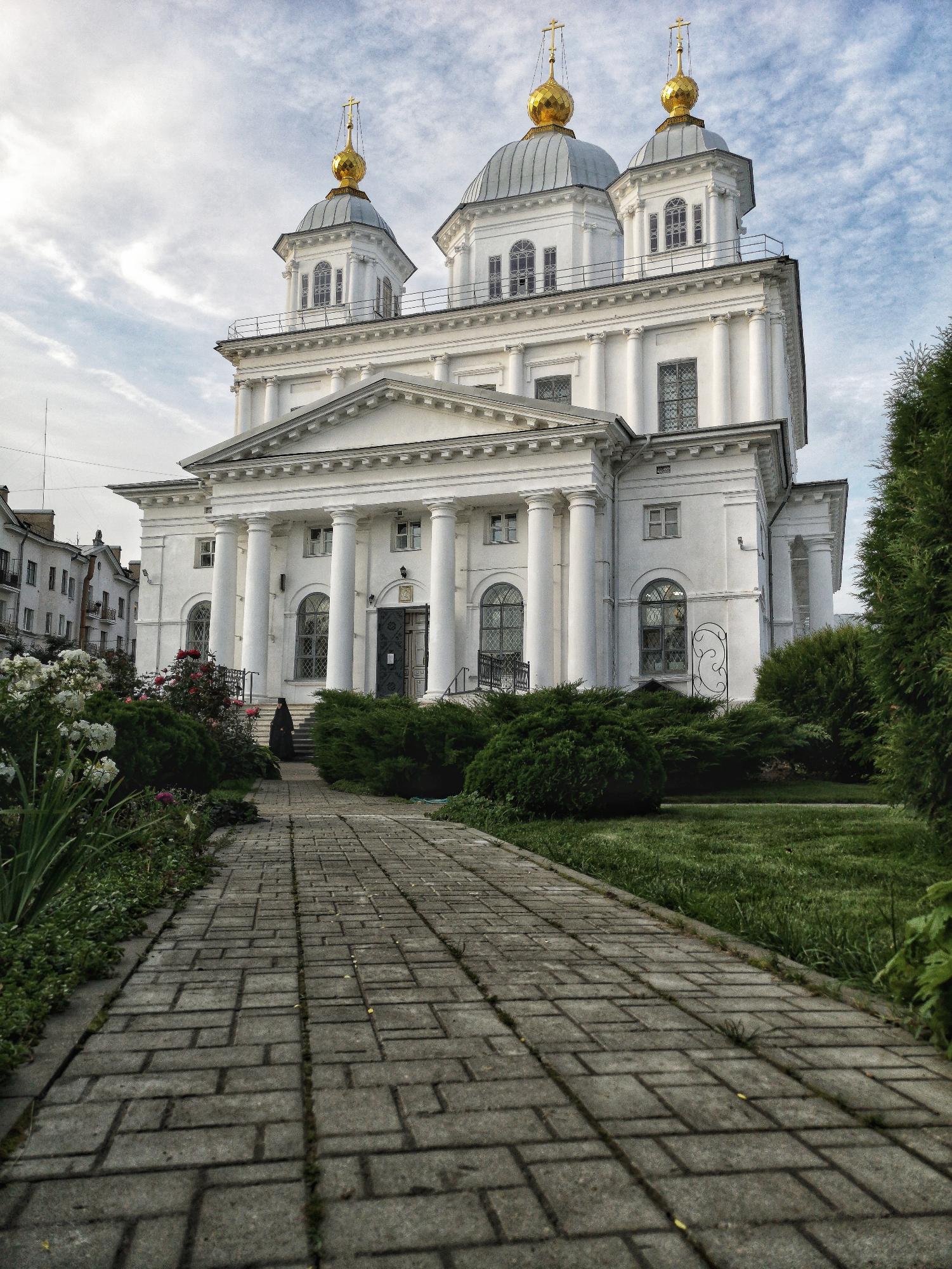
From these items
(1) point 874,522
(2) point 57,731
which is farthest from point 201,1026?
(1) point 874,522

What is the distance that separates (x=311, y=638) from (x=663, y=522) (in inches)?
445

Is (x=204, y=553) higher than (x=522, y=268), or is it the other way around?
(x=522, y=268)

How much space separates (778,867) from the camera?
7.14 m

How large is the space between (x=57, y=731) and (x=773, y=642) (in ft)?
89.9

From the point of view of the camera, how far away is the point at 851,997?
3816mm

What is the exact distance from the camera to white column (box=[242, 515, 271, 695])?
2844cm

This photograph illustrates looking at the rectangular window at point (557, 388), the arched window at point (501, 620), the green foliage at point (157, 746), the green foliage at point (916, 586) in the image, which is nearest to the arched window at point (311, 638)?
the arched window at point (501, 620)

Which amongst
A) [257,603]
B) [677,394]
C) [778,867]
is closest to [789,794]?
[778,867]

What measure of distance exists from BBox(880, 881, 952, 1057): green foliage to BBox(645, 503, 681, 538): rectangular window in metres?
24.8

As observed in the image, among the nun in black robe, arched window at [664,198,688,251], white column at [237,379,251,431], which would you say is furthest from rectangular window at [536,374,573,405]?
→ the nun in black robe

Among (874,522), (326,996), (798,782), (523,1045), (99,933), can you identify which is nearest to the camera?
(523,1045)

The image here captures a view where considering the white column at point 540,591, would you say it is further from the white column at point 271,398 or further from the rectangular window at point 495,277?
the white column at point 271,398

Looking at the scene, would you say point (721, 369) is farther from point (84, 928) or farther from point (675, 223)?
point (84, 928)

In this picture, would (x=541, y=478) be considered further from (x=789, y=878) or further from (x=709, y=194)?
(x=789, y=878)
